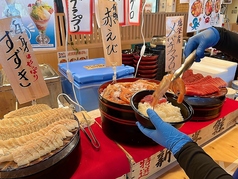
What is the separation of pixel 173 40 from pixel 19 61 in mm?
1031

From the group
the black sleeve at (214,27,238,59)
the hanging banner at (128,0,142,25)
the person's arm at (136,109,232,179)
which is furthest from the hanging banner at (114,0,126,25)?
the person's arm at (136,109,232,179)

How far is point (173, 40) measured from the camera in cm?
140

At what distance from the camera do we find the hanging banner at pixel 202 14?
164cm

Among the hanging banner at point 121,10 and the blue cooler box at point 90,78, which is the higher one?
the hanging banner at point 121,10

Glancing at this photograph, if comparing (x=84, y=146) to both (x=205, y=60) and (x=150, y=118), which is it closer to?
(x=150, y=118)

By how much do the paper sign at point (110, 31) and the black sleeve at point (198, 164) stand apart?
65 centimetres

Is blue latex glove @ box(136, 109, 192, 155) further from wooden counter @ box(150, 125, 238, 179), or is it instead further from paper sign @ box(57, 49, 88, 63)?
paper sign @ box(57, 49, 88, 63)

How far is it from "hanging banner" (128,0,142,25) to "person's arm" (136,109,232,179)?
879mm

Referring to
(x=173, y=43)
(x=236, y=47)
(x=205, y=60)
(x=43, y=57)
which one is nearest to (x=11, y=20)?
(x=43, y=57)

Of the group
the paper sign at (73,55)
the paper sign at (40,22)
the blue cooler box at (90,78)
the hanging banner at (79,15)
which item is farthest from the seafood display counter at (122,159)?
the paper sign at (73,55)

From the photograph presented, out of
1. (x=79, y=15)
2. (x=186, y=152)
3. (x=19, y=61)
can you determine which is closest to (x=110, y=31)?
(x=79, y=15)

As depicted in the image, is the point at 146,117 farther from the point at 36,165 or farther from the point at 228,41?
the point at 228,41

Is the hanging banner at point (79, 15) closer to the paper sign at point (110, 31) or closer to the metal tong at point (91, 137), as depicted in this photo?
the paper sign at point (110, 31)

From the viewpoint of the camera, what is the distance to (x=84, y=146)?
856 millimetres
